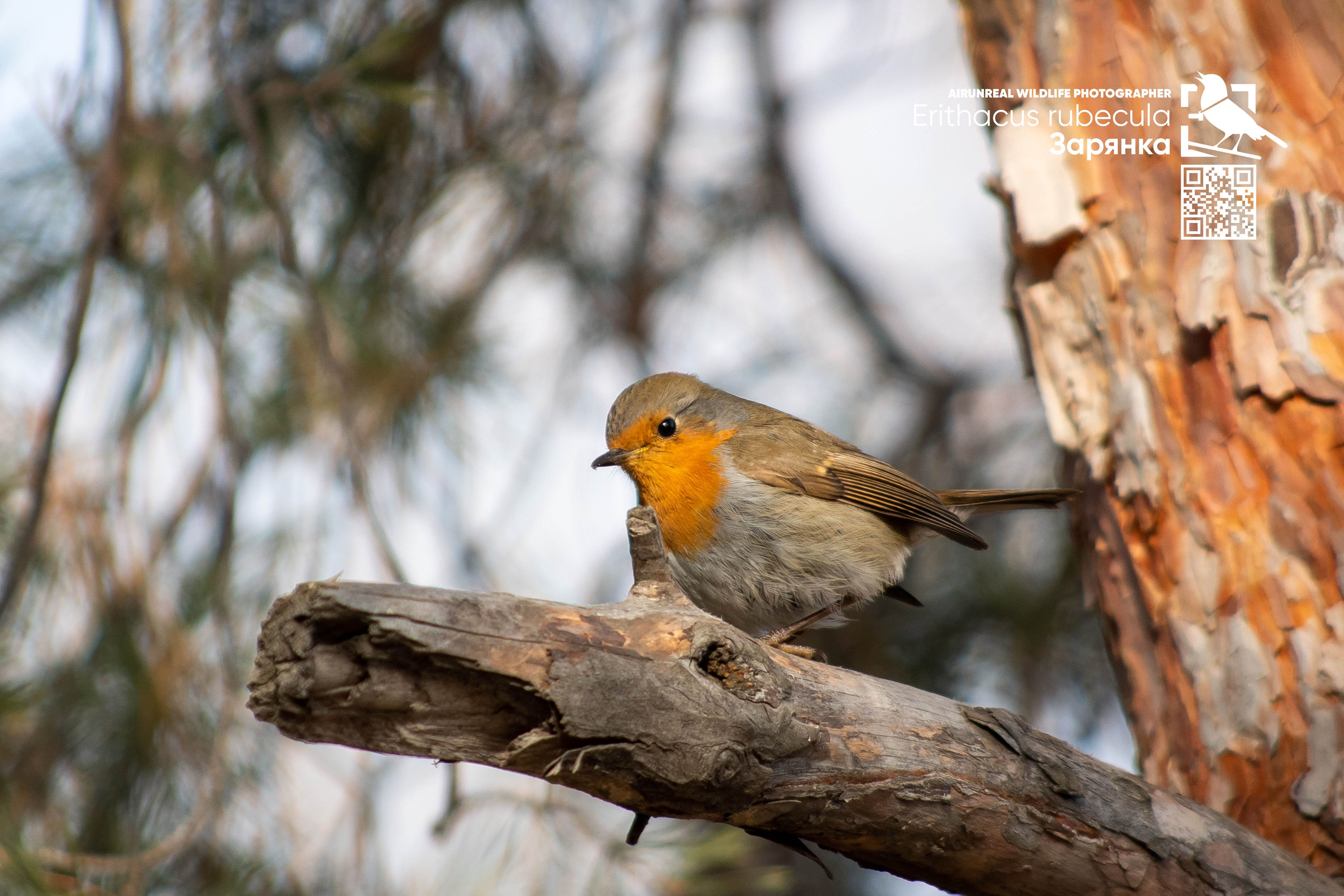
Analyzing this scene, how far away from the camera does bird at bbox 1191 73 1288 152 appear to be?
2.75m

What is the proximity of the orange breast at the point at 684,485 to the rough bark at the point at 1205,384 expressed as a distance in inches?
38.8

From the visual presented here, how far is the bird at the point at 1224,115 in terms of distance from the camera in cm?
275

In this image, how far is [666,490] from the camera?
10.2 ft

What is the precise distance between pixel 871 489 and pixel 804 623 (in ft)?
1.85

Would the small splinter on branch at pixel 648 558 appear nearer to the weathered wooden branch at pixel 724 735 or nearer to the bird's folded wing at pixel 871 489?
the weathered wooden branch at pixel 724 735

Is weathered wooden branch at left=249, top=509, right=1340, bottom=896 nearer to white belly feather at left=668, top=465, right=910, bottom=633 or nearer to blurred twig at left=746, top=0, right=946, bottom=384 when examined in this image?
white belly feather at left=668, top=465, right=910, bottom=633

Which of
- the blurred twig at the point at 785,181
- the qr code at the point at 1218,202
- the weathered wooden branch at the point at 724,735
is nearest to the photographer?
the weathered wooden branch at the point at 724,735

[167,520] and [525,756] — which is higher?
[167,520]

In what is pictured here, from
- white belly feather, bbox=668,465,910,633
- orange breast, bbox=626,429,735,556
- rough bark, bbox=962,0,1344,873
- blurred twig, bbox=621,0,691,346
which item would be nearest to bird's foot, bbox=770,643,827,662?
white belly feather, bbox=668,465,910,633

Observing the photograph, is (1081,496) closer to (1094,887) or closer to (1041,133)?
(1041,133)

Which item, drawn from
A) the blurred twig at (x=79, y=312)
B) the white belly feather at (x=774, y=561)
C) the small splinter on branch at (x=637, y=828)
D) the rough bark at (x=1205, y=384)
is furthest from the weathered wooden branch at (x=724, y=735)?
the blurred twig at (x=79, y=312)

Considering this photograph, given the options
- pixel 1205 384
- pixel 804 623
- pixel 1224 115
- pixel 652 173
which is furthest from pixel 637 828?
pixel 652 173

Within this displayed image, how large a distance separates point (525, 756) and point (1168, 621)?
72.5 inches

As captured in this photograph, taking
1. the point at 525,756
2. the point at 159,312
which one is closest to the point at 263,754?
the point at 159,312
